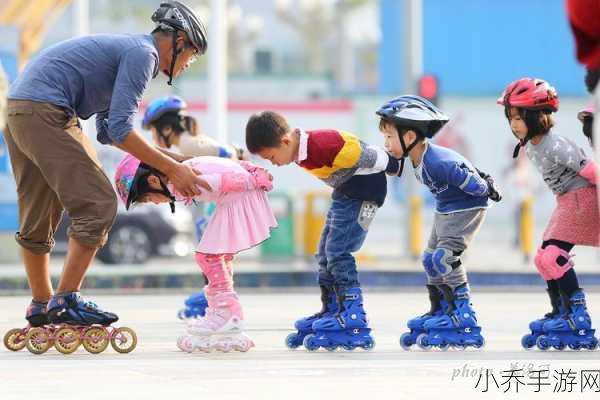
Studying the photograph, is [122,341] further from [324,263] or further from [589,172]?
[589,172]

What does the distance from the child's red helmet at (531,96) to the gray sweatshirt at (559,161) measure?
167mm

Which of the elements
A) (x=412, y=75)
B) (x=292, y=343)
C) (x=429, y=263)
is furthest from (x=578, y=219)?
(x=412, y=75)

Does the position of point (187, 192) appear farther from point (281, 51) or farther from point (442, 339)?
point (281, 51)

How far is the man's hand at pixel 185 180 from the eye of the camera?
27.8 feet

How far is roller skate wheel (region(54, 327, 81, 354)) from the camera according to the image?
858cm

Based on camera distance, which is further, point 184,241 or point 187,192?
point 184,241

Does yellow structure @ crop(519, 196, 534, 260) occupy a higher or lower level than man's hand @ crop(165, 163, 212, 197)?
lower

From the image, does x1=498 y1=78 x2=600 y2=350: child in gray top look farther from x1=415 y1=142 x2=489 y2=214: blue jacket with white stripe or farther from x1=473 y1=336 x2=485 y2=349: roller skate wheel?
x1=415 y1=142 x2=489 y2=214: blue jacket with white stripe

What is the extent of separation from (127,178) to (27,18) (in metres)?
16.8

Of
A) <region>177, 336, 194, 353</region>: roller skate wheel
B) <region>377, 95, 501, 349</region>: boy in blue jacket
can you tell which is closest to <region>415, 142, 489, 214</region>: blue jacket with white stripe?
<region>377, 95, 501, 349</region>: boy in blue jacket

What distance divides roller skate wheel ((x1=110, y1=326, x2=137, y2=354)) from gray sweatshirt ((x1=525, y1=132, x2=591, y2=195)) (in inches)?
94.2
